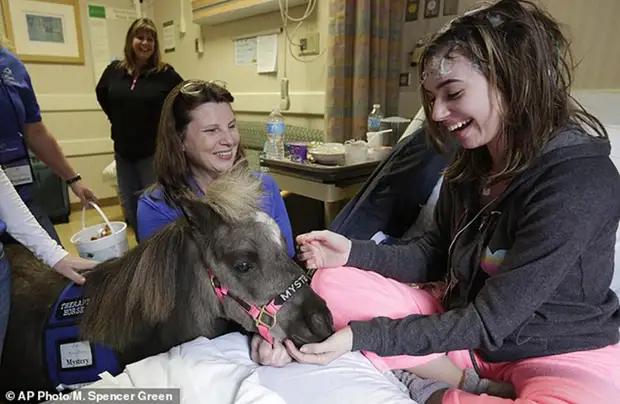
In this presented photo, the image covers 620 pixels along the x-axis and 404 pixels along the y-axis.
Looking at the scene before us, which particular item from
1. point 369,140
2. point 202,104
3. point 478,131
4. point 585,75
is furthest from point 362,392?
point 585,75

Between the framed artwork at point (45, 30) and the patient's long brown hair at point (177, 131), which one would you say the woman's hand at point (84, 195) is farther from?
the framed artwork at point (45, 30)

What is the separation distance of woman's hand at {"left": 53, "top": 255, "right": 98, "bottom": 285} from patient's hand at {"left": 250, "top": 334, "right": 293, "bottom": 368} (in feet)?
1.67

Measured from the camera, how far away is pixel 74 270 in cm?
105

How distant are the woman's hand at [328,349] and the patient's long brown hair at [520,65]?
1.44 ft

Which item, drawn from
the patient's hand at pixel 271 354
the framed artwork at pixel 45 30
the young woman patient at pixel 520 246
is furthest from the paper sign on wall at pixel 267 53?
the patient's hand at pixel 271 354

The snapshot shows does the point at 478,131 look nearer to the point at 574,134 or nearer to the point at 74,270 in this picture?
the point at 574,134

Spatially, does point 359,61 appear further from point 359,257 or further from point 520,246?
point 520,246

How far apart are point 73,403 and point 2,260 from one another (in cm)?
55

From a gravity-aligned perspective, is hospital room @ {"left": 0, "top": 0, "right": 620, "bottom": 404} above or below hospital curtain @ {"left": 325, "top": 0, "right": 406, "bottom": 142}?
below

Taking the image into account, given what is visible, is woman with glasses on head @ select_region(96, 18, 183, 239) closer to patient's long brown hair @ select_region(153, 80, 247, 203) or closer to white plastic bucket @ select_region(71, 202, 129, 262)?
white plastic bucket @ select_region(71, 202, 129, 262)

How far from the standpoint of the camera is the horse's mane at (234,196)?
910mm

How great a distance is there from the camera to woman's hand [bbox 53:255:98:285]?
1.03 metres

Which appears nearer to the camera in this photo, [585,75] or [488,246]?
[488,246]

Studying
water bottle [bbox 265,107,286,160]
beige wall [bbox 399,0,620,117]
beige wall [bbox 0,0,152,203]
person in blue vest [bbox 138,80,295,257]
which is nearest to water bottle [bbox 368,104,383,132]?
water bottle [bbox 265,107,286,160]
